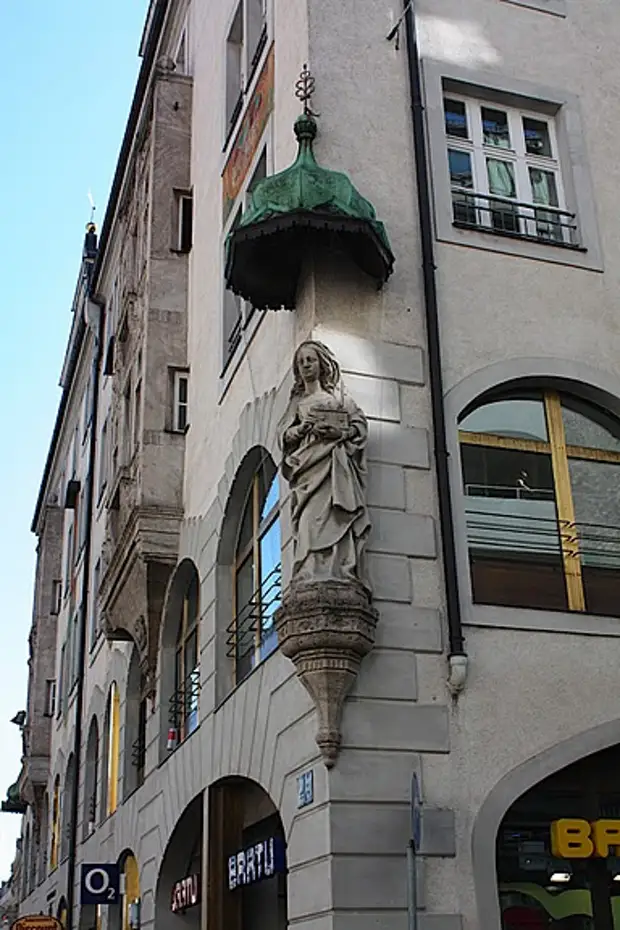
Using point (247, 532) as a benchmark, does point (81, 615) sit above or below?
above

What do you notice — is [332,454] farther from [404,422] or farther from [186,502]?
[186,502]

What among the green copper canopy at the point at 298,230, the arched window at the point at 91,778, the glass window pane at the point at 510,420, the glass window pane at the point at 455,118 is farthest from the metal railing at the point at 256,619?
the arched window at the point at 91,778

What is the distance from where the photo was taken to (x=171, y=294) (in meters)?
20.0

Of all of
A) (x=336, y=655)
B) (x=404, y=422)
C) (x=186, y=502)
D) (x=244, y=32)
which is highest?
(x=244, y=32)

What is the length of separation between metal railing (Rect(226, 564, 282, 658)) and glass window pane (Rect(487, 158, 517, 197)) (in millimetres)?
5156

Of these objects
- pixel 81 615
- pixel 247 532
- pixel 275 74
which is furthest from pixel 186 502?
pixel 81 615

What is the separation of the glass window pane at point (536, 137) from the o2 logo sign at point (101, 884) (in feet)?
44.9

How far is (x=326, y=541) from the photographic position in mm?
11094

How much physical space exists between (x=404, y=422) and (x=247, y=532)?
3723 mm

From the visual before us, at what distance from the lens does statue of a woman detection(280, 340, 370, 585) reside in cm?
1109

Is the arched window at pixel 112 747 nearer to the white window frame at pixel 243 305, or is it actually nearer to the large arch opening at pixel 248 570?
the large arch opening at pixel 248 570

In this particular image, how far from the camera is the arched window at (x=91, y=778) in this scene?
26359 mm

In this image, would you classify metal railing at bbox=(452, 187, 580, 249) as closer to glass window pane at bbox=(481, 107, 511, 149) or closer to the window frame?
the window frame

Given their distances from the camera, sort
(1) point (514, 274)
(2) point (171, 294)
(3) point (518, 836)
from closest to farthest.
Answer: (3) point (518, 836), (1) point (514, 274), (2) point (171, 294)
